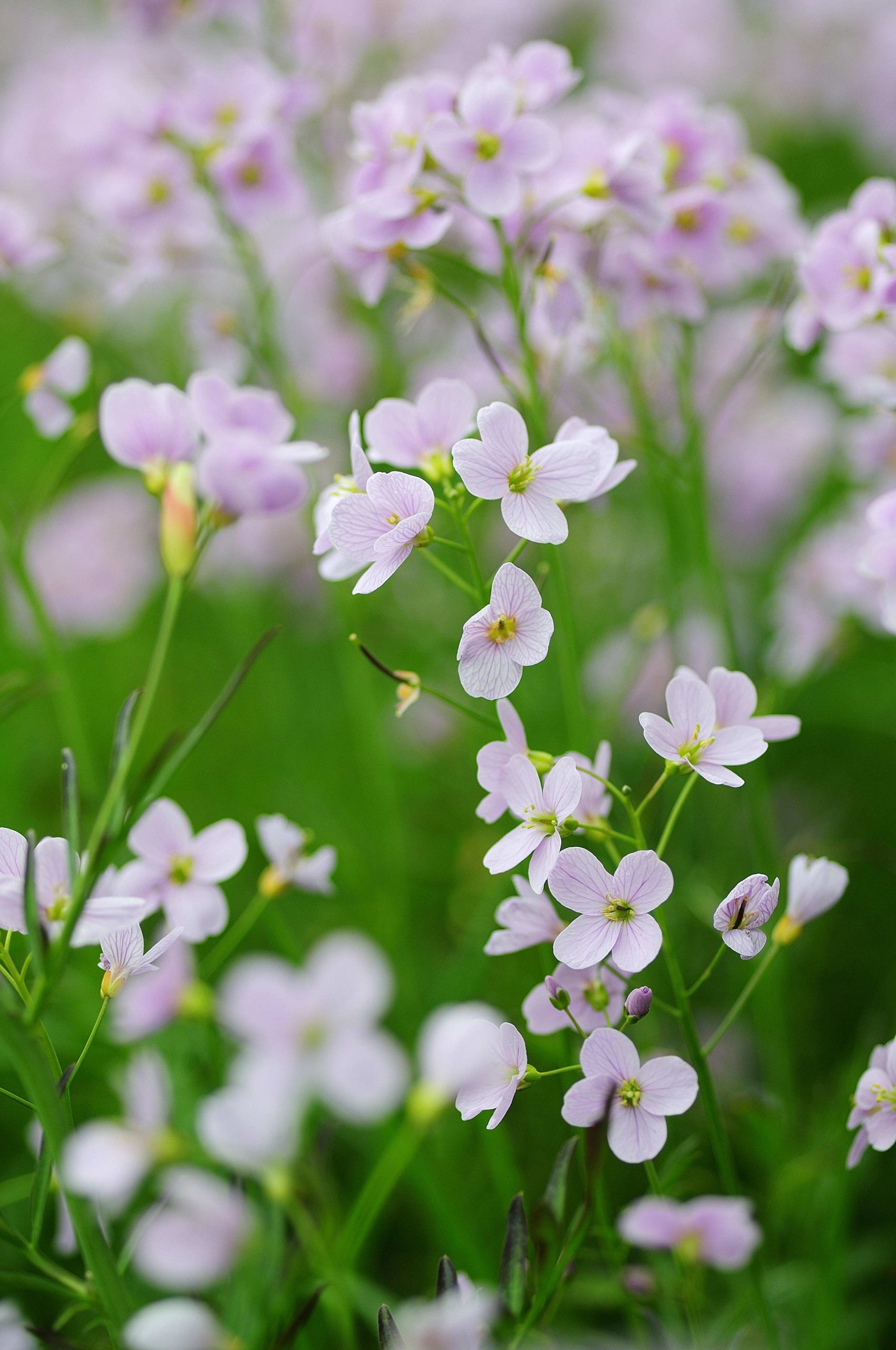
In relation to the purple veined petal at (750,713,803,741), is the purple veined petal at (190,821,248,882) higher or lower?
lower

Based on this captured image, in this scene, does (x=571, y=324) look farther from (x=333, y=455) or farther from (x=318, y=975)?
(x=333, y=455)

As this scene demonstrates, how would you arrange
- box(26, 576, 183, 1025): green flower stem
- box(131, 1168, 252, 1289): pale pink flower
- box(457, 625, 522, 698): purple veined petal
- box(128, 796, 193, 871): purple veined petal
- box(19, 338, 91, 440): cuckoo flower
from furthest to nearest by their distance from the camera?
box(19, 338, 91, 440): cuckoo flower
box(128, 796, 193, 871): purple veined petal
box(457, 625, 522, 698): purple veined petal
box(26, 576, 183, 1025): green flower stem
box(131, 1168, 252, 1289): pale pink flower

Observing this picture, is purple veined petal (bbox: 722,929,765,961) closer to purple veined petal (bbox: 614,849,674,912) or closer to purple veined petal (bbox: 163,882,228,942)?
purple veined petal (bbox: 614,849,674,912)

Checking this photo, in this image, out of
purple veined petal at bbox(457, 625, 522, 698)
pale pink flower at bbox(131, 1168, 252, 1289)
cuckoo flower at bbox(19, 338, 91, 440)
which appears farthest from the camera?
cuckoo flower at bbox(19, 338, 91, 440)

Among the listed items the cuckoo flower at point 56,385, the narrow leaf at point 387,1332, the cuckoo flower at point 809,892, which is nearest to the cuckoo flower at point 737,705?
the cuckoo flower at point 809,892

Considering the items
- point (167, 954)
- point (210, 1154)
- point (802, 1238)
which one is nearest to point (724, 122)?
point (167, 954)

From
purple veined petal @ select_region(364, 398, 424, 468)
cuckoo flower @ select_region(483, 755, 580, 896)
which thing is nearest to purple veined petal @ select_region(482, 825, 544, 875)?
cuckoo flower @ select_region(483, 755, 580, 896)

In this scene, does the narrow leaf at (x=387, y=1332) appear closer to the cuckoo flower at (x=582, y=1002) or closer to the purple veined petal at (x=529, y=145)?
the cuckoo flower at (x=582, y=1002)
